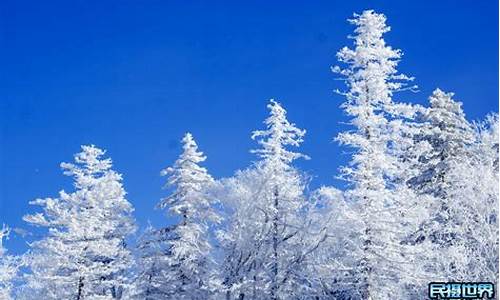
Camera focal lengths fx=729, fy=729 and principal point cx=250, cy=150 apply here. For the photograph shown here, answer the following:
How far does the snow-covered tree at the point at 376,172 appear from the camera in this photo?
2586 centimetres

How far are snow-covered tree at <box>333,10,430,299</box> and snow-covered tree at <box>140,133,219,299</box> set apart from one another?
10156 mm

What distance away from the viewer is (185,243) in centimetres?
3644

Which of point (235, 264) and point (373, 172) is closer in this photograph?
point (373, 172)

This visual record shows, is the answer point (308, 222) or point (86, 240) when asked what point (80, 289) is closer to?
point (86, 240)

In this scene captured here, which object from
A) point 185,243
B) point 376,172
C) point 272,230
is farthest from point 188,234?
point 376,172

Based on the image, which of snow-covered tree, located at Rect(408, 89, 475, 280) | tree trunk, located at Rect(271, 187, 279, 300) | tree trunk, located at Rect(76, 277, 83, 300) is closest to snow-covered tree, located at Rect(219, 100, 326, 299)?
tree trunk, located at Rect(271, 187, 279, 300)

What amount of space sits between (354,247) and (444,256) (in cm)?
325

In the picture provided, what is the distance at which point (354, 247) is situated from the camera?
87.9 ft

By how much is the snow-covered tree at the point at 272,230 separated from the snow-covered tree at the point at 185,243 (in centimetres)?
157

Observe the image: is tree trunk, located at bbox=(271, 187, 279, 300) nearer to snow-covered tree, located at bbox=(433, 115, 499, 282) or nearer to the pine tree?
the pine tree

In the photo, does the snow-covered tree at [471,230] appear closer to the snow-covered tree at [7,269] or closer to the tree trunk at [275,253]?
the tree trunk at [275,253]

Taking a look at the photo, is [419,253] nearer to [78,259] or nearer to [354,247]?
[354,247]

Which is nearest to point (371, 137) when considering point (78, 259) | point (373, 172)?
point (373, 172)

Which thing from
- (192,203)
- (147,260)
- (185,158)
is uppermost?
(185,158)
